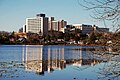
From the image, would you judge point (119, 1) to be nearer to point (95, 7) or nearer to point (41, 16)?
point (95, 7)

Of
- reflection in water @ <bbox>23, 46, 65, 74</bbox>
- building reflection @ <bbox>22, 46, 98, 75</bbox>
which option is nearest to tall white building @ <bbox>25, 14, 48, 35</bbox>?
reflection in water @ <bbox>23, 46, 65, 74</bbox>

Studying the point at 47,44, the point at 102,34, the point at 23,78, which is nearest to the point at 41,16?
the point at 47,44

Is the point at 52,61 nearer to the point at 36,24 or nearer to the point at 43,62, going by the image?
the point at 43,62

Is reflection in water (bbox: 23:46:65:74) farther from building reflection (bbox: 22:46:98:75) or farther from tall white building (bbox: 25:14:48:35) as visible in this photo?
tall white building (bbox: 25:14:48:35)

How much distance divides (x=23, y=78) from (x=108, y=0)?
1414 centimetres

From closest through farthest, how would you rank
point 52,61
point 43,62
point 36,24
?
point 43,62 < point 52,61 < point 36,24

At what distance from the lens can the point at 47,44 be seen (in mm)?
126750

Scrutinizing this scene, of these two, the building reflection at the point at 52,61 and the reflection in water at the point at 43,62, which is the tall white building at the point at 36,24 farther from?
the building reflection at the point at 52,61

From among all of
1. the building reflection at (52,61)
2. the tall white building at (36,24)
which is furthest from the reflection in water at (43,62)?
the tall white building at (36,24)

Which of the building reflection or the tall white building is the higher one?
the tall white building

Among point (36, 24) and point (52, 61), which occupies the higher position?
point (36, 24)

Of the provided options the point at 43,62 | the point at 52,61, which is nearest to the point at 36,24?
the point at 52,61

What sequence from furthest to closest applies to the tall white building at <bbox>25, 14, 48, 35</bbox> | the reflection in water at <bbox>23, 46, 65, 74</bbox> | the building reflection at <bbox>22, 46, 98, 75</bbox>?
the tall white building at <bbox>25, 14, 48, 35</bbox>, the reflection in water at <bbox>23, 46, 65, 74</bbox>, the building reflection at <bbox>22, 46, 98, 75</bbox>

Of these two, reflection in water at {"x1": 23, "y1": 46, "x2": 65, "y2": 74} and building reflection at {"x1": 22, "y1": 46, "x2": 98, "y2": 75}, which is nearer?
building reflection at {"x1": 22, "y1": 46, "x2": 98, "y2": 75}
